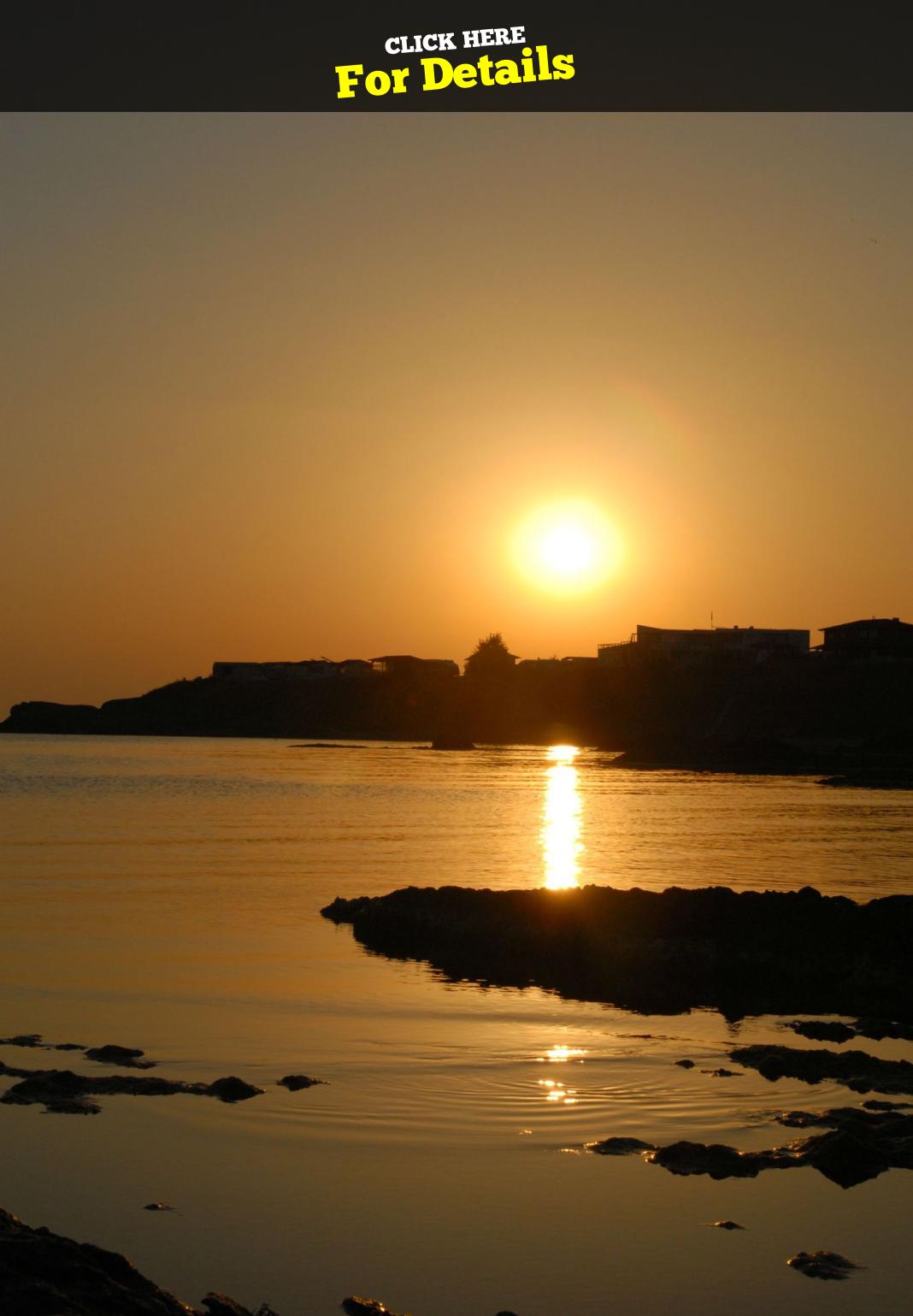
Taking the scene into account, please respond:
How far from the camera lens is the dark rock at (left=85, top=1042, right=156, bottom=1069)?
15.6 meters

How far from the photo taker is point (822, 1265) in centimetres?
1025

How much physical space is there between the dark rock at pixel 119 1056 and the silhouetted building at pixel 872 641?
458 feet

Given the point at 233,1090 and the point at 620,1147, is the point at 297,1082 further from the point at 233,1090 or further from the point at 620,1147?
the point at 620,1147

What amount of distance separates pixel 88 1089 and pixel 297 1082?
2.08 metres

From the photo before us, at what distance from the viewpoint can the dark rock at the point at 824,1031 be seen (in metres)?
17.7

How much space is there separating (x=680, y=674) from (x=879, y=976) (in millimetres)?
144947

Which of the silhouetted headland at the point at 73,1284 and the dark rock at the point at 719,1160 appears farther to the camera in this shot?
the dark rock at the point at 719,1160

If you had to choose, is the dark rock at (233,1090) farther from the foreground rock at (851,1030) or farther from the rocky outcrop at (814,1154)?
the foreground rock at (851,1030)

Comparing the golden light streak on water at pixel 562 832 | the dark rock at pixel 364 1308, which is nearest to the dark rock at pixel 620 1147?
the dark rock at pixel 364 1308

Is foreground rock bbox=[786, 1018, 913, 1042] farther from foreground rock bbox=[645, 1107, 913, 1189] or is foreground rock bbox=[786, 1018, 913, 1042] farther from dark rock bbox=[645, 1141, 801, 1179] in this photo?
dark rock bbox=[645, 1141, 801, 1179]

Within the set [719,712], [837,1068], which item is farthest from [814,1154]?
[719,712]

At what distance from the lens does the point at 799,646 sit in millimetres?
176125

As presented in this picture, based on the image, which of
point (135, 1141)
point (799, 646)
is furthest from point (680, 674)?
point (135, 1141)

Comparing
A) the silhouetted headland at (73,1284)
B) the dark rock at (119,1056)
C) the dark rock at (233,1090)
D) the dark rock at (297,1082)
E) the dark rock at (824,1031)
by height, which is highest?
the silhouetted headland at (73,1284)
